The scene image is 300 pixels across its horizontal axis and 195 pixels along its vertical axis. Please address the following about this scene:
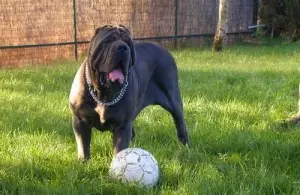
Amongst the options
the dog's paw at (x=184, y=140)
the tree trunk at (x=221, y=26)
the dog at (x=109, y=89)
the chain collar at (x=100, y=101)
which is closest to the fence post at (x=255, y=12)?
the tree trunk at (x=221, y=26)

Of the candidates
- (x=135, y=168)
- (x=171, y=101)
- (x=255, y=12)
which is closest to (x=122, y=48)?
Answer: (x=135, y=168)

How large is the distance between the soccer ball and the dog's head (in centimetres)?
55

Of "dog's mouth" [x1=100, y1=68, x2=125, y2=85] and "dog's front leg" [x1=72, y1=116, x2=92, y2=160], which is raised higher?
"dog's mouth" [x1=100, y1=68, x2=125, y2=85]

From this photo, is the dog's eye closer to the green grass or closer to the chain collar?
the chain collar

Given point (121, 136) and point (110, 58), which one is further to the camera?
point (121, 136)

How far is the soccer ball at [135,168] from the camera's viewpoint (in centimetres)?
367

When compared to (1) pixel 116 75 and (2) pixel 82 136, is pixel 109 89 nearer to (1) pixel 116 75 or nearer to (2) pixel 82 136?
(1) pixel 116 75

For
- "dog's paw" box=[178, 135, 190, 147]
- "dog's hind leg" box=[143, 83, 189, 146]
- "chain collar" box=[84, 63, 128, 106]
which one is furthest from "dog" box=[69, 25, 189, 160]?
"dog's paw" box=[178, 135, 190, 147]

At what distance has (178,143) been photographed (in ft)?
15.6

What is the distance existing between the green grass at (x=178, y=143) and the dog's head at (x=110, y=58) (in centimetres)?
67

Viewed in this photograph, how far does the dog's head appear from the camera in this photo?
371 centimetres

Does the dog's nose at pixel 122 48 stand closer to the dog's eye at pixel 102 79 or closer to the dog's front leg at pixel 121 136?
the dog's eye at pixel 102 79

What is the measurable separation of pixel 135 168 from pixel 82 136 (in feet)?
2.33

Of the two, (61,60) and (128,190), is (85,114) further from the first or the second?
(61,60)
